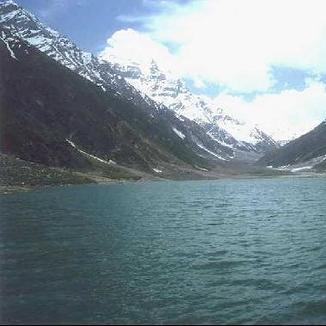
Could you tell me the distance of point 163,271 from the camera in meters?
42.0

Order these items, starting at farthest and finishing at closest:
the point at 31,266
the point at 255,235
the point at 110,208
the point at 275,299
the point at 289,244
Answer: the point at 110,208, the point at 255,235, the point at 289,244, the point at 31,266, the point at 275,299

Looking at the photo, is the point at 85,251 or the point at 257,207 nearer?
the point at 85,251

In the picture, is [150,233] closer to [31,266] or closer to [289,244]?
[289,244]

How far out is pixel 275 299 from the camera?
110 feet

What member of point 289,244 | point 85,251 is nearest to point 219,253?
point 289,244

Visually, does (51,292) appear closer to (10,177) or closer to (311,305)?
(311,305)

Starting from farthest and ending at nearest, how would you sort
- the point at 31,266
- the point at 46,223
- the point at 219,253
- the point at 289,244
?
the point at 46,223 < the point at 289,244 < the point at 219,253 < the point at 31,266

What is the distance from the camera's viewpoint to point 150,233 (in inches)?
2510

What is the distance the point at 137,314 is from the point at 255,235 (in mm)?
32497

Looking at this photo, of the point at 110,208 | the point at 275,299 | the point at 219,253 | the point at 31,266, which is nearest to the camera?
the point at 275,299

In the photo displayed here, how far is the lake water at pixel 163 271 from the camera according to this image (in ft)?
102

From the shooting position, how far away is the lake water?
31.2 m

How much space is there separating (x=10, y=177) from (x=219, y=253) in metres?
138

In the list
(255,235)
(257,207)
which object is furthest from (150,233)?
(257,207)
